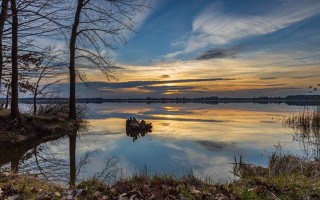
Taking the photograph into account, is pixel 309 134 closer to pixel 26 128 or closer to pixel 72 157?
pixel 72 157

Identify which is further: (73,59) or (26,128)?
(73,59)

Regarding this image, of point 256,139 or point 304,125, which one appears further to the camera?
point 304,125

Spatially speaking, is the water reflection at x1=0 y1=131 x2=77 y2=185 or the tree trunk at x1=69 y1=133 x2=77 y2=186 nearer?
the tree trunk at x1=69 y1=133 x2=77 y2=186

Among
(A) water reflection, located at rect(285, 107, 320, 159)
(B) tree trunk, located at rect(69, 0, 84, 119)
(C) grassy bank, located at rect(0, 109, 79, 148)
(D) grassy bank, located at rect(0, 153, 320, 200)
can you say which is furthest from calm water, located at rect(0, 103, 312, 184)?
(B) tree trunk, located at rect(69, 0, 84, 119)

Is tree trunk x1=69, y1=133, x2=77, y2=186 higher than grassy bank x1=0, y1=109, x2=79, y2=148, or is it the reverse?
grassy bank x1=0, y1=109, x2=79, y2=148

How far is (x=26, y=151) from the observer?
12.5m

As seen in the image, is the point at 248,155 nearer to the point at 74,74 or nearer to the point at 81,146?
the point at 81,146

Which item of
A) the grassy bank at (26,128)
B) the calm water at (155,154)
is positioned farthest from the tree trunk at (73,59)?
the calm water at (155,154)

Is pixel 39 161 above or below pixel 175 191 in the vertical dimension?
below

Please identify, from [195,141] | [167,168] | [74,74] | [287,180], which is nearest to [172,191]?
[287,180]

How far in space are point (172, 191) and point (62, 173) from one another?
4973 mm

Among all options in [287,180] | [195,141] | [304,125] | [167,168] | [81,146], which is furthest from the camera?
[304,125]

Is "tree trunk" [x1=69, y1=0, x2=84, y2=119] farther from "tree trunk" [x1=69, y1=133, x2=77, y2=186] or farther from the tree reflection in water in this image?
the tree reflection in water

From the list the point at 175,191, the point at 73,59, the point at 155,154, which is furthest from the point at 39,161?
the point at 73,59
